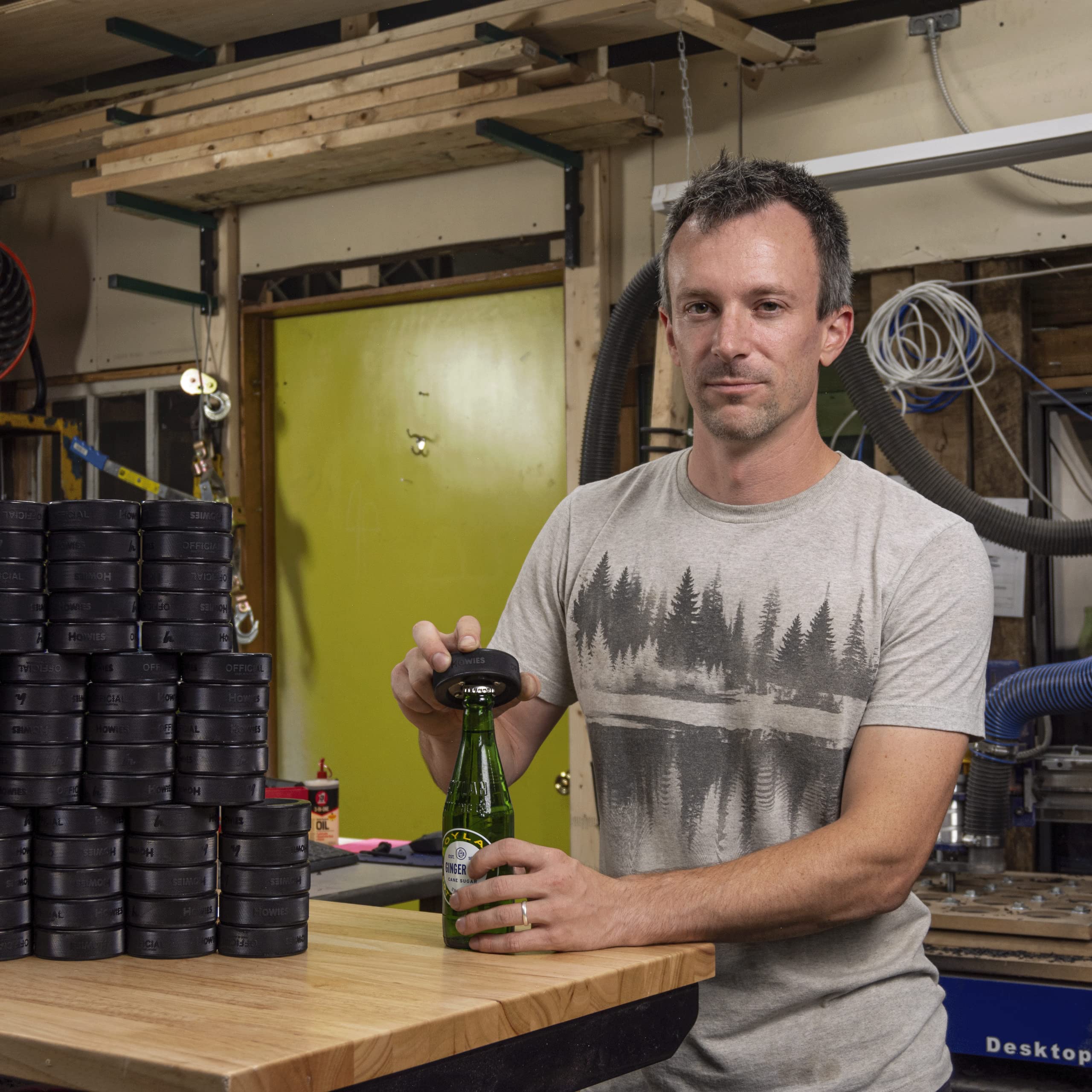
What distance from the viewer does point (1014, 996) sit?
8.78 feet

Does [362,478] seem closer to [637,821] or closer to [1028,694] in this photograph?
[1028,694]

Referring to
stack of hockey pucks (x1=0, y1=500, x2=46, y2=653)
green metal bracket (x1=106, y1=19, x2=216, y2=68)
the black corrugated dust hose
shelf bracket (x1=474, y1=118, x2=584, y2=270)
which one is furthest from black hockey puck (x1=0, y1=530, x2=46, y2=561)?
green metal bracket (x1=106, y1=19, x2=216, y2=68)

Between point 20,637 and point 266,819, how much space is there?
0.30 m

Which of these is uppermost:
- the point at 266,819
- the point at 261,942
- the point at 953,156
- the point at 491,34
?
the point at 491,34

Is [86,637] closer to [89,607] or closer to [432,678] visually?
[89,607]

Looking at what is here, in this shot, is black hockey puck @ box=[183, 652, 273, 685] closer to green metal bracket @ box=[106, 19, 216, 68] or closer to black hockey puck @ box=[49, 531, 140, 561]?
black hockey puck @ box=[49, 531, 140, 561]

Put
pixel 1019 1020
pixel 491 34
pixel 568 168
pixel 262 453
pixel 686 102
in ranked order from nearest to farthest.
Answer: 1. pixel 1019 1020
2. pixel 491 34
3. pixel 686 102
4. pixel 568 168
5. pixel 262 453

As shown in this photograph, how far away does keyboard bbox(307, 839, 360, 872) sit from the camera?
8.99 feet

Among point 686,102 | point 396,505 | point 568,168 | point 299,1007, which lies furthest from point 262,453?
point 299,1007

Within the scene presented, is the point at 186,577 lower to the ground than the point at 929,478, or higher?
lower

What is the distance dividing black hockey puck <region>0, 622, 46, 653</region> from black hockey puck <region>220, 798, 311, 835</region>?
0.25m

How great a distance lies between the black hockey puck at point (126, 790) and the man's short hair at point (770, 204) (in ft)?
2.67

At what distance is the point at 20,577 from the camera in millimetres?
1372

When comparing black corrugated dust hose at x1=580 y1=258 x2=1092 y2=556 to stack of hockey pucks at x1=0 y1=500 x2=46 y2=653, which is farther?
black corrugated dust hose at x1=580 y1=258 x2=1092 y2=556
